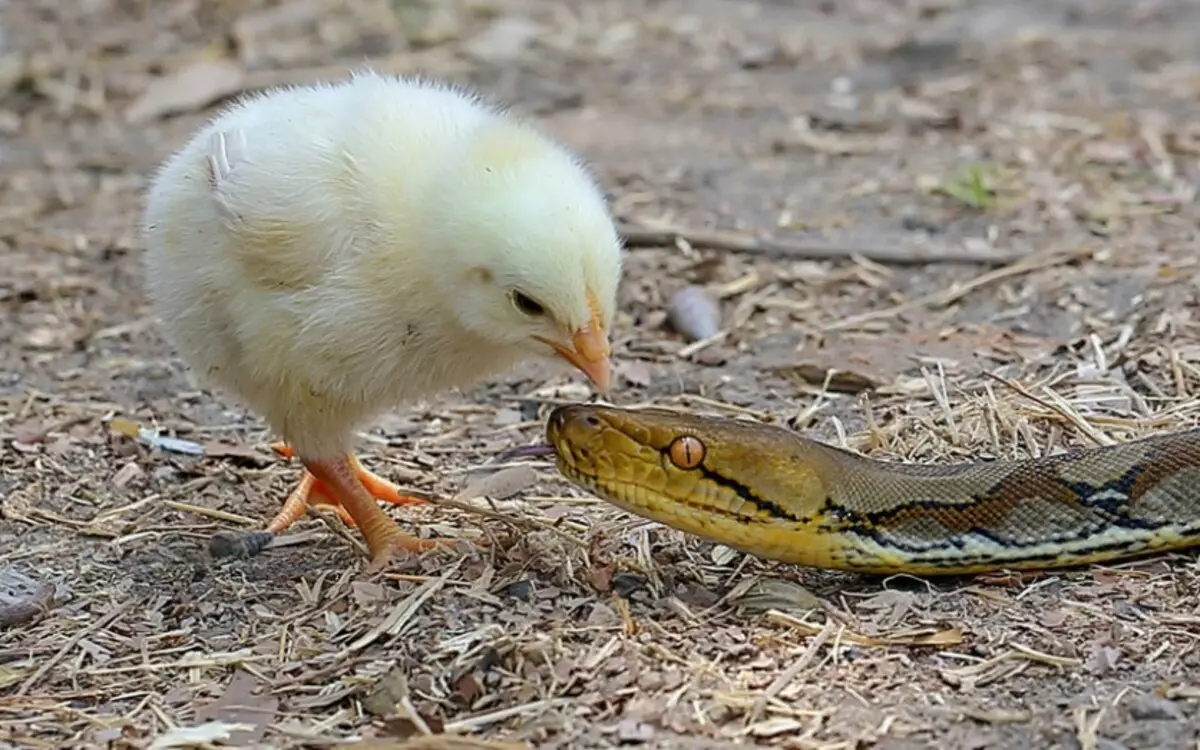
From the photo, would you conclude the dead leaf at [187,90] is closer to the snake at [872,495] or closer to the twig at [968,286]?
the twig at [968,286]

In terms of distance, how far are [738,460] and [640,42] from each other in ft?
22.6

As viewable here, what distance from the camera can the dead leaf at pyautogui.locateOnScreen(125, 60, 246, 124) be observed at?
31.1 ft

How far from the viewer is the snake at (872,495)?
4020 mm

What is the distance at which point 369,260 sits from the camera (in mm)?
4316

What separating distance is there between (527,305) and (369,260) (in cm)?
44

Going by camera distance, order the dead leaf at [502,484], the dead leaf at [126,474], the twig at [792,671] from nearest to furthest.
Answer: the twig at [792,671]
the dead leaf at [502,484]
the dead leaf at [126,474]

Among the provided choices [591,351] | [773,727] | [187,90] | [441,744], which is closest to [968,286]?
[591,351]

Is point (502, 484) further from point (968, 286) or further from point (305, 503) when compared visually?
point (968, 286)

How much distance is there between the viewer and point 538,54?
10.3m

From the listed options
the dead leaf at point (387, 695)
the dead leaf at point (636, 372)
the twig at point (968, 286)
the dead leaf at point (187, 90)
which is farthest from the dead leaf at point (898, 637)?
the dead leaf at point (187, 90)

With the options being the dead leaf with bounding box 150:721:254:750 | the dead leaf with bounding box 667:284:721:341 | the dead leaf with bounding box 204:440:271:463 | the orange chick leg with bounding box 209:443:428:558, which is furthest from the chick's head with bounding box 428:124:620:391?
the dead leaf with bounding box 667:284:721:341

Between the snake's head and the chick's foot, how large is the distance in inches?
42.6

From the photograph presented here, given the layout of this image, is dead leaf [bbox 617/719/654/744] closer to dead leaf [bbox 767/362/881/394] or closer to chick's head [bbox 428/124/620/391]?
chick's head [bbox 428/124/620/391]

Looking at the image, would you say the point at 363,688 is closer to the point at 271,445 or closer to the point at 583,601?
the point at 583,601
